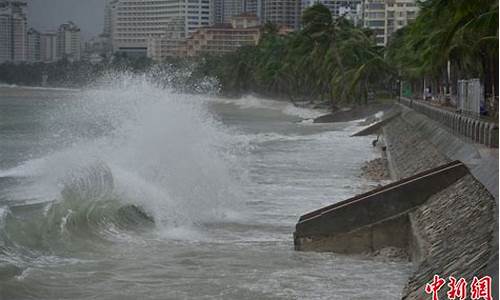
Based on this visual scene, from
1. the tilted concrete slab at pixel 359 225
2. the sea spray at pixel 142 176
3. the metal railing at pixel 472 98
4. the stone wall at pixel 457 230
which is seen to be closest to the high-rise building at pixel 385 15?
the metal railing at pixel 472 98

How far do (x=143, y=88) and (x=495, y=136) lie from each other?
990cm

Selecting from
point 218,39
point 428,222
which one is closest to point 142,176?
point 428,222

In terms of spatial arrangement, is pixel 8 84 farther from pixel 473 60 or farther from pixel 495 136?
pixel 495 136

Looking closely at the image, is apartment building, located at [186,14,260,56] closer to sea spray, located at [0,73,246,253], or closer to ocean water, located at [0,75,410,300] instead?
ocean water, located at [0,75,410,300]

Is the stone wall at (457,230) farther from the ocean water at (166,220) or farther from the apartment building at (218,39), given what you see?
the apartment building at (218,39)

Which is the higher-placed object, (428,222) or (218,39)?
(218,39)

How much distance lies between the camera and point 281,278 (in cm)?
1077

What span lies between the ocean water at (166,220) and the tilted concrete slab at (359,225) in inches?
11.5

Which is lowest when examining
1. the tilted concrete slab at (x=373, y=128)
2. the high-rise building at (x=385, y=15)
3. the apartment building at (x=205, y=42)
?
the tilted concrete slab at (x=373, y=128)

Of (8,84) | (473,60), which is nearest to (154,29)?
(8,84)

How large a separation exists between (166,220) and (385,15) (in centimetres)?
12517

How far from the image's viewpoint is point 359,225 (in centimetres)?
1263

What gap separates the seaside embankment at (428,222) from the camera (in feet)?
30.2

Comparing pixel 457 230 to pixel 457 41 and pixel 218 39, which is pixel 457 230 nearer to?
pixel 457 41
